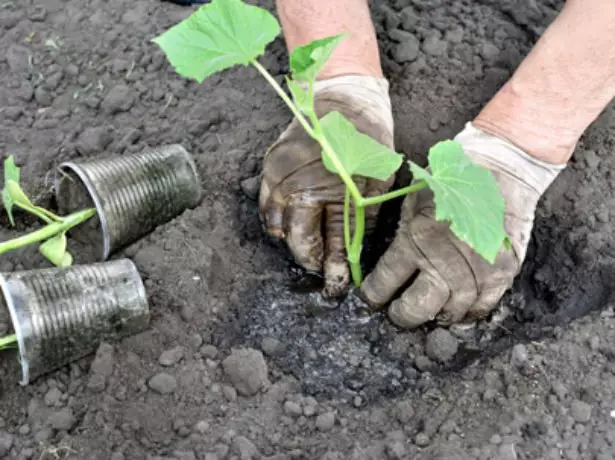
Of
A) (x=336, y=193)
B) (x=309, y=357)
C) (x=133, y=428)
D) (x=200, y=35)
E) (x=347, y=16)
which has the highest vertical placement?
(x=200, y=35)

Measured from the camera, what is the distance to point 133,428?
1566 millimetres

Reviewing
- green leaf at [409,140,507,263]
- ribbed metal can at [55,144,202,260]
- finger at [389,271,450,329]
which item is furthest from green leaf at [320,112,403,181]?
ribbed metal can at [55,144,202,260]

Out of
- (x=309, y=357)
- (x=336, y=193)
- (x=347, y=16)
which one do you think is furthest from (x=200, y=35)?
(x=309, y=357)

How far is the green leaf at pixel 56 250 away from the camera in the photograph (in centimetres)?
173

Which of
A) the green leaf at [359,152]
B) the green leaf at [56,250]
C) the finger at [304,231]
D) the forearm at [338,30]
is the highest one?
the green leaf at [359,152]

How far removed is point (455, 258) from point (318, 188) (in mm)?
331

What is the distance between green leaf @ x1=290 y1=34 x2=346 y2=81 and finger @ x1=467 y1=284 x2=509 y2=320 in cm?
65

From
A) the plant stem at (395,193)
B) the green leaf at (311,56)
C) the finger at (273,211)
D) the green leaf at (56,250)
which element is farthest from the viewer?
the finger at (273,211)

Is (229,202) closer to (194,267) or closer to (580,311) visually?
(194,267)

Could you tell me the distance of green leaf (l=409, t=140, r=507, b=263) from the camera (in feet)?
4.50

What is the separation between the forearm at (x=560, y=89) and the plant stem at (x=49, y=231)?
93 centimetres

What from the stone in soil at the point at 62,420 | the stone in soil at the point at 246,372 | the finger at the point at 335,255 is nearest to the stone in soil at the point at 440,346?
the finger at the point at 335,255

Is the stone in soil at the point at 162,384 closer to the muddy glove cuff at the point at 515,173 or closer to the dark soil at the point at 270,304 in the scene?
the dark soil at the point at 270,304

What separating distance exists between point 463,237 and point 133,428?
73 centimetres
